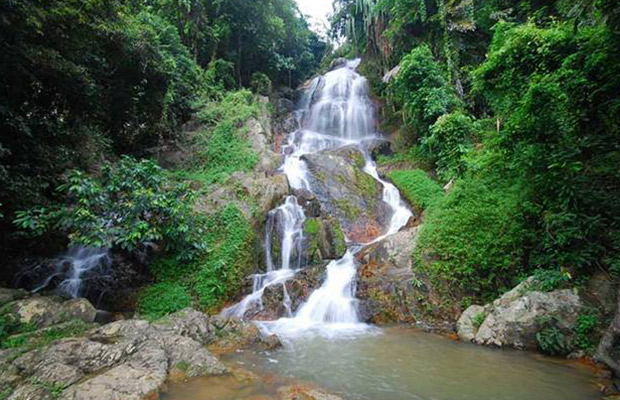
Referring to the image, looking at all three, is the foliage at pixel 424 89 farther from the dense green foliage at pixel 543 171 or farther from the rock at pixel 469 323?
the rock at pixel 469 323

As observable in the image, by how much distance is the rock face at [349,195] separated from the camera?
11.2m

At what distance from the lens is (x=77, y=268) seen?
8312mm

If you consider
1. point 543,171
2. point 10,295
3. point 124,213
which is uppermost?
point 543,171

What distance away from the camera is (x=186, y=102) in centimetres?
1420

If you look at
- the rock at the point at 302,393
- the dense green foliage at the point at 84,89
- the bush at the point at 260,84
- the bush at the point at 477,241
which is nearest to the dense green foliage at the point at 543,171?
the bush at the point at 477,241

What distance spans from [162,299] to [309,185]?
6.23 m

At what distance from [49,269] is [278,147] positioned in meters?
10.2

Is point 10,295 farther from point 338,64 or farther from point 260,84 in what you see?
point 338,64

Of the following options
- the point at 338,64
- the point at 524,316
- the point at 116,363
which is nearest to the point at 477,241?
the point at 524,316

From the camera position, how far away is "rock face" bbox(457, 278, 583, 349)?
5.25 m

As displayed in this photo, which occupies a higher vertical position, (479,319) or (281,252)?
(281,252)

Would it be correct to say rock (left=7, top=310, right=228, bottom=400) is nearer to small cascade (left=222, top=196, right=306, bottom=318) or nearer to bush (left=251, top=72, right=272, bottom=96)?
small cascade (left=222, top=196, right=306, bottom=318)

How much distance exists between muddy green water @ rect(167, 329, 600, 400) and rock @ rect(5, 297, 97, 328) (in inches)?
110

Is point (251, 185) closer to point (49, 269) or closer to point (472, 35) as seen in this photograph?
point (49, 269)
